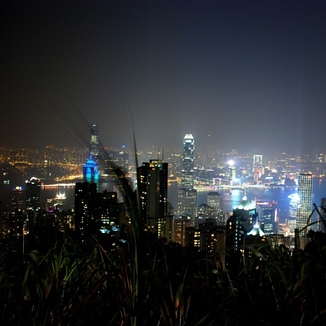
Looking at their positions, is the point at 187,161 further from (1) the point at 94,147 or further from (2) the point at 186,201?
(1) the point at 94,147

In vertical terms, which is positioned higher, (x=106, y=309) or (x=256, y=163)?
(x=256, y=163)

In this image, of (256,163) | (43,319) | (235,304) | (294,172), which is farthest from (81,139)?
(256,163)

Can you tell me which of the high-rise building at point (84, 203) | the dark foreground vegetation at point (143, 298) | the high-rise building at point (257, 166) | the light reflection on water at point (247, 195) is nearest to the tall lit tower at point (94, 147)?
the dark foreground vegetation at point (143, 298)

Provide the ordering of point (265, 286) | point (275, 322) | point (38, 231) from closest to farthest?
1. point (275, 322)
2. point (265, 286)
3. point (38, 231)

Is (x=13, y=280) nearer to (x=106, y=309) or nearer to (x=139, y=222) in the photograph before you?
(x=106, y=309)

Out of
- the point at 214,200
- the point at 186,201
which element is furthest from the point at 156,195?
the point at 214,200

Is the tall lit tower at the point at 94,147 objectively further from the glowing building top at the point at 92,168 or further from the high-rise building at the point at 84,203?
the high-rise building at the point at 84,203

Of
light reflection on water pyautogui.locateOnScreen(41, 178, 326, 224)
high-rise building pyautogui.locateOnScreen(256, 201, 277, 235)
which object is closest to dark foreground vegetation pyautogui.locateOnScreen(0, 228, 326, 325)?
light reflection on water pyautogui.locateOnScreen(41, 178, 326, 224)

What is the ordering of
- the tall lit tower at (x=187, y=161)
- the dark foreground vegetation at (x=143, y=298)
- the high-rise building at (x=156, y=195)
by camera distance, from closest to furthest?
1. the dark foreground vegetation at (x=143, y=298)
2. the high-rise building at (x=156, y=195)
3. the tall lit tower at (x=187, y=161)
